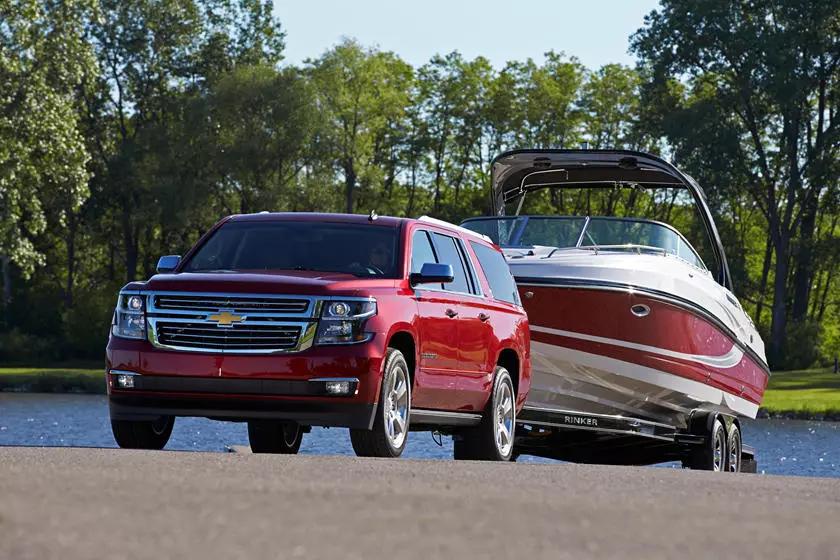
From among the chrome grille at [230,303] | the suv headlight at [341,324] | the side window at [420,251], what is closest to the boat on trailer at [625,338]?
the side window at [420,251]

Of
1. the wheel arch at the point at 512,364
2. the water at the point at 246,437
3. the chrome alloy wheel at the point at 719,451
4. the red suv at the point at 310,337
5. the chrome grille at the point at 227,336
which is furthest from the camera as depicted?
the water at the point at 246,437

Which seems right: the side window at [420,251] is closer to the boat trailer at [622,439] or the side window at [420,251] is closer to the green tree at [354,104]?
the boat trailer at [622,439]

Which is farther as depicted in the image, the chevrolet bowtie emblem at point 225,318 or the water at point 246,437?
the water at point 246,437

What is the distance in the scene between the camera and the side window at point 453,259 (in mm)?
13797

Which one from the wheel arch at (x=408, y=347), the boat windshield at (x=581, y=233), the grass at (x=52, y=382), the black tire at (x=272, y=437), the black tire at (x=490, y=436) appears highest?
the boat windshield at (x=581, y=233)

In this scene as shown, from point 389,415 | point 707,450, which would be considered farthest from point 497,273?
point 707,450

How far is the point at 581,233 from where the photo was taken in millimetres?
18531

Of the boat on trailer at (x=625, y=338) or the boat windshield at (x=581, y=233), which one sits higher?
the boat windshield at (x=581, y=233)

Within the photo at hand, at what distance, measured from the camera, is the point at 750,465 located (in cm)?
2050

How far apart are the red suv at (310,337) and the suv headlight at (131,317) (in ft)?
0.04

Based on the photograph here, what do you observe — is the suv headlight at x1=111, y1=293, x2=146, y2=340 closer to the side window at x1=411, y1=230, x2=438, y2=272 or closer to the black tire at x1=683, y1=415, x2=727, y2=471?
the side window at x1=411, y1=230, x2=438, y2=272

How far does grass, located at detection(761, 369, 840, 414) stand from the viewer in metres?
52.2

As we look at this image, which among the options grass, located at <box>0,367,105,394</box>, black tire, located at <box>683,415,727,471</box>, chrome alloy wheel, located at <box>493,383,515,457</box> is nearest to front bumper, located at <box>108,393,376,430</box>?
chrome alloy wheel, located at <box>493,383,515,457</box>

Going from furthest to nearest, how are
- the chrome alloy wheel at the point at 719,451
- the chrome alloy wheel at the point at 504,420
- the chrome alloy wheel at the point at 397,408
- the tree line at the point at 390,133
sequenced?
the tree line at the point at 390,133, the chrome alloy wheel at the point at 719,451, the chrome alloy wheel at the point at 504,420, the chrome alloy wheel at the point at 397,408
